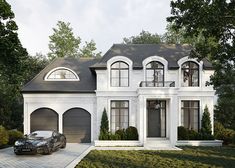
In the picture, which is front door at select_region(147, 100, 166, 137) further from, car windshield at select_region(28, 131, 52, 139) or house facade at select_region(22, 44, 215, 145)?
car windshield at select_region(28, 131, 52, 139)

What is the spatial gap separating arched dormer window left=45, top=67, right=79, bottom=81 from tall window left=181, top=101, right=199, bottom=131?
30.1 feet

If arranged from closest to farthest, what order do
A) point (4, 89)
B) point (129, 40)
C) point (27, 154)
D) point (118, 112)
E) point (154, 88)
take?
1. point (27, 154)
2. point (154, 88)
3. point (118, 112)
4. point (4, 89)
5. point (129, 40)

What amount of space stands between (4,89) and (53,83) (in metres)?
7.72

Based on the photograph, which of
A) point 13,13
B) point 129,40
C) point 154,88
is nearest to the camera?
point 13,13

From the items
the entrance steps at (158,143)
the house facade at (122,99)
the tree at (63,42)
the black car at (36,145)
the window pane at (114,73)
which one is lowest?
the entrance steps at (158,143)

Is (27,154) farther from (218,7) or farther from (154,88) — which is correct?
(218,7)

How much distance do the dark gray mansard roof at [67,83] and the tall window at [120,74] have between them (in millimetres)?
1903

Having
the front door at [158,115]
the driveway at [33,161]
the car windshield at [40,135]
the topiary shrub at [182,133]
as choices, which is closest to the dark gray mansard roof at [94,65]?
the front door at [158,115]

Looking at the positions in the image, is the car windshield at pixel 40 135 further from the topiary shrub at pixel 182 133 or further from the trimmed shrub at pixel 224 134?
the trimmed shrub at pixel 224 134

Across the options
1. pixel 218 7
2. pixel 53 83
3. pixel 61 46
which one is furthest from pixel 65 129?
pixel 61 46

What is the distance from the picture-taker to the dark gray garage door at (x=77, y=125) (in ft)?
89.2

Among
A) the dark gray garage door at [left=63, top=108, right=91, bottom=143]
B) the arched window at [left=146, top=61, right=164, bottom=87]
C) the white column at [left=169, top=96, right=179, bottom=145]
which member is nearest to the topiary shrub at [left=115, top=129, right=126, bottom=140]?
the dark gray garage door at [left=63, top=108, right=91, bottom=143]

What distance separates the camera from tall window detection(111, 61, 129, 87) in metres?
26.9

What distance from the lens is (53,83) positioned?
2808 centimetres
